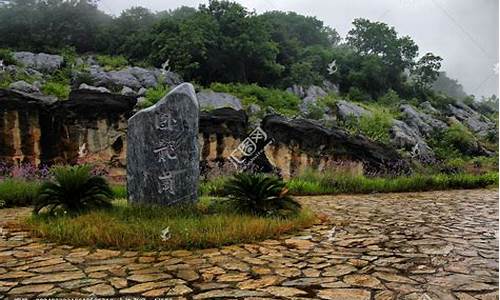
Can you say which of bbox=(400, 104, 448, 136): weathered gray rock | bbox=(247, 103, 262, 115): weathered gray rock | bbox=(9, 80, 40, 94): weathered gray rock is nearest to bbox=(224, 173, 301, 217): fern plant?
bbox=(247, 103, 262, 115): weathered gray rock

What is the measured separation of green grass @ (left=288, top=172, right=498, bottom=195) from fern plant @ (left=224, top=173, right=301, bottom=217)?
4218mm

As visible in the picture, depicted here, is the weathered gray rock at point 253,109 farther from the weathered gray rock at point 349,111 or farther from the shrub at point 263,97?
the weathered gray rock at point 349,111

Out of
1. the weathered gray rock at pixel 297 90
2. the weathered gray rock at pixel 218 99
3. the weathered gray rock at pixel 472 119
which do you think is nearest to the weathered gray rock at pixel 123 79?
the weathered gray rock at pixel 218 99

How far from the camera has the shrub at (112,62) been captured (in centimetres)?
2316

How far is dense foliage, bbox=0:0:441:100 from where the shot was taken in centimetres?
2506

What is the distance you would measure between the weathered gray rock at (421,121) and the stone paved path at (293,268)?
1866cm

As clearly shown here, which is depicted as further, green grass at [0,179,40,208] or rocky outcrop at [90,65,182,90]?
rocky outcrop at [90,65,182,90]

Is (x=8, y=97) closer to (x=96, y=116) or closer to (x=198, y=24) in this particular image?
(x=96, y=116)

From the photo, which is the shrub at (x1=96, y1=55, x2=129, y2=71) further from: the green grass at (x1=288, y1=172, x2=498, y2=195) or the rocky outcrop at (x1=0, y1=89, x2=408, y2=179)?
the green grass at (x1=288, y1=172, x2=498, y2=195)

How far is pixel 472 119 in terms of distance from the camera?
93.6 ft

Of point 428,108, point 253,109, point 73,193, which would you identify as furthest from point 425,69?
point 73,193

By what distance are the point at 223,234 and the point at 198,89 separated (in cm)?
1639

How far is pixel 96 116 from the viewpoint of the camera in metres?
11.7

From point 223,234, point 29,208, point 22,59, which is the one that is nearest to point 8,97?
point 29,208
